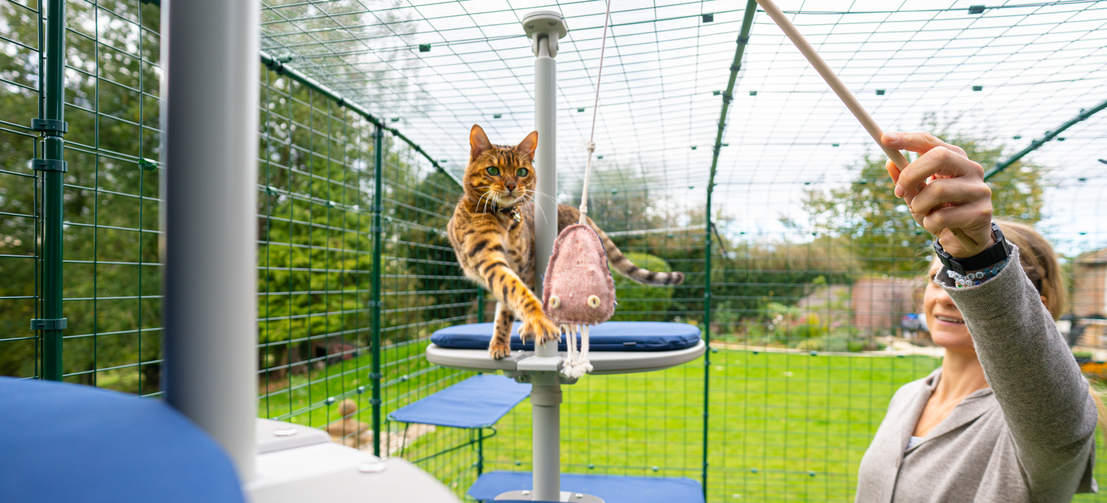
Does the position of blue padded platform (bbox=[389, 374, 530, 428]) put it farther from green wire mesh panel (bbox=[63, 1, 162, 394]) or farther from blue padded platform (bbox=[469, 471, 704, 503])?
green wire mesh panel (bbox=[63, 1, 162, 394])

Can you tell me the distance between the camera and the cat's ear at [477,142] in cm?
111

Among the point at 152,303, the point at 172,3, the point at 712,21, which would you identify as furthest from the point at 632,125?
the point at 152,303

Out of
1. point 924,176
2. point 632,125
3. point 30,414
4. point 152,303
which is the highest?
point 632,125

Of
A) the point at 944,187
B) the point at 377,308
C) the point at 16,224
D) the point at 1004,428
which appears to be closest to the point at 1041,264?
the point at 1004,428

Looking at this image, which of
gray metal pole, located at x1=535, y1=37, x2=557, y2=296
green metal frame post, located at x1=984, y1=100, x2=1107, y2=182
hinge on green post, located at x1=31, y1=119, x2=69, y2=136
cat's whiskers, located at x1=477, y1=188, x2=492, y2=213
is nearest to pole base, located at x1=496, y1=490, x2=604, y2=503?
gray metal pole, located at x1=535, y1=37, x2=557, y2=296

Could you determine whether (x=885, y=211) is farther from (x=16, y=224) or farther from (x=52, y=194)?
(x=16, y=224)

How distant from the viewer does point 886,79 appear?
1889mm

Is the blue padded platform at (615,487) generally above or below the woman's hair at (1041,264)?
below

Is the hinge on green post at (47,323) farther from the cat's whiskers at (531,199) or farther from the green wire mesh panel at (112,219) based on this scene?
the green wire mesh panel at (112,219)

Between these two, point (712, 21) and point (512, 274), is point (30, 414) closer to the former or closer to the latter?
point (512, 274)

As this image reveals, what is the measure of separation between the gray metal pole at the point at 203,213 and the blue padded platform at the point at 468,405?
1.81 meters

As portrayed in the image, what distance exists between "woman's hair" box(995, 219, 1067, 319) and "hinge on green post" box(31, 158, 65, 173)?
1.76m

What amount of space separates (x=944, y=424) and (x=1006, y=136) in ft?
6.61

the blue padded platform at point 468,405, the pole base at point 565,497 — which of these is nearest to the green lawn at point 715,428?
the blue padded platform at point 468,405
